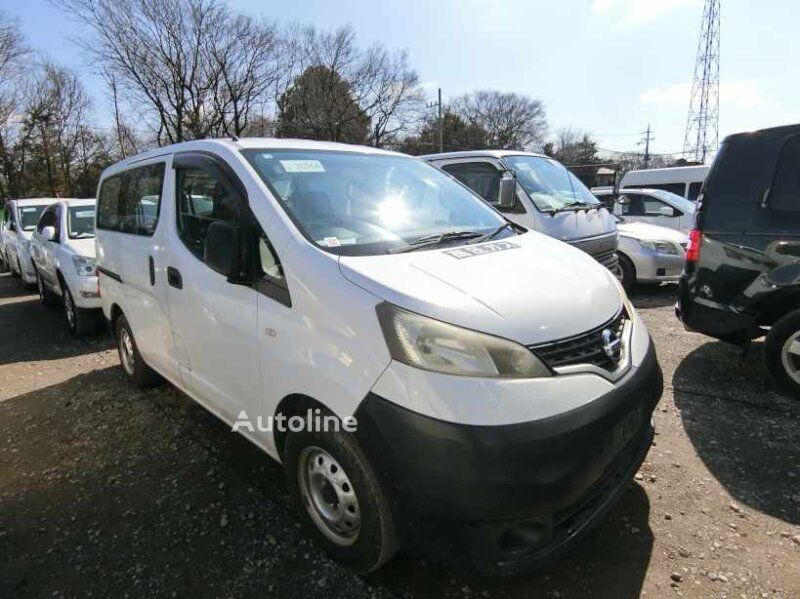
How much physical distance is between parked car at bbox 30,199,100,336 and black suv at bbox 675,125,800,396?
6114 mm

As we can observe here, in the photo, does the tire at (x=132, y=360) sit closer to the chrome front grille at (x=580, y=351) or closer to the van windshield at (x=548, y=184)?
the chrome front grille at (x=580, y=351)

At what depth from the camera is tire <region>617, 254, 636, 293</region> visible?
731 centimetres

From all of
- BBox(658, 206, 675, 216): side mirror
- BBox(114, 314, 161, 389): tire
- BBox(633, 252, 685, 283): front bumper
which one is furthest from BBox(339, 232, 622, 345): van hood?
BBox(658, 206, 675, 216): side mirror

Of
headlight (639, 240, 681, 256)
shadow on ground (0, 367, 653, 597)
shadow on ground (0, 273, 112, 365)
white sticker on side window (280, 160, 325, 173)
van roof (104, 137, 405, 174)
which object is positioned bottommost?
shadow on ground (0, 273, 112, 365)

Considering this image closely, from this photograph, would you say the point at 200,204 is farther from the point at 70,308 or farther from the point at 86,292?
the point at 70,308

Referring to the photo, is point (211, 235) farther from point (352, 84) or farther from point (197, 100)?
point (352, 84)

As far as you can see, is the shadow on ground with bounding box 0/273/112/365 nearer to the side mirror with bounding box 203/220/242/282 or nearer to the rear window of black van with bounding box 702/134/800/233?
the side mirror with bounding box 203/220/242/282

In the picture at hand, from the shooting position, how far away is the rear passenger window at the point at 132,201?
3408 mm

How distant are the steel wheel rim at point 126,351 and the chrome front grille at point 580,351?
12.1ft

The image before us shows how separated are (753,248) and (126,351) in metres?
5.12

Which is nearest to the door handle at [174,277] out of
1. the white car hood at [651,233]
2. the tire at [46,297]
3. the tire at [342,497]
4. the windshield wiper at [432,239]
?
the tire at [342,497]

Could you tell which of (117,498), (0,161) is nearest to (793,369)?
(117,498)

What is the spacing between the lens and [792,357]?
142 inches

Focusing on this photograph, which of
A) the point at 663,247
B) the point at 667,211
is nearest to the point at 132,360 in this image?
the point at 663,247
